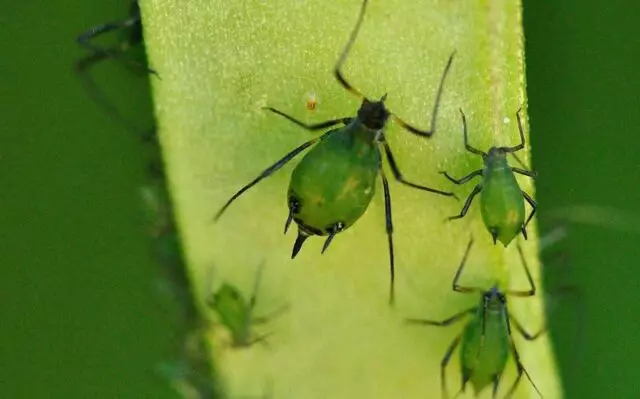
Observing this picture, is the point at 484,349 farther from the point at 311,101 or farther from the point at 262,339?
the point at 311,101

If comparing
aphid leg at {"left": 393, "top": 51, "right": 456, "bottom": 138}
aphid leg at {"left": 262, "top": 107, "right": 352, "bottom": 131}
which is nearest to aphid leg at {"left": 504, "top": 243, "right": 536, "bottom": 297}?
aphid leg at {"left": 393, "top": 51, "right": 456, "bottom": 138}

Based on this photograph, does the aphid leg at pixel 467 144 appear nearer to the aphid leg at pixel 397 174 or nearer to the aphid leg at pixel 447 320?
the aphid leg at pixel 397 174

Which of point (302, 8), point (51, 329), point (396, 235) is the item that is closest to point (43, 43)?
point (51, 329)

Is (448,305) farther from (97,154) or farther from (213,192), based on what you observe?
(97,154)

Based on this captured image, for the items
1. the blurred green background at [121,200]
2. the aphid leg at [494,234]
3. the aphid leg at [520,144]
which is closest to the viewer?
the aphid leg at [520,144]

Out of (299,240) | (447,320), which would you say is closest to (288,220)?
(299,240)

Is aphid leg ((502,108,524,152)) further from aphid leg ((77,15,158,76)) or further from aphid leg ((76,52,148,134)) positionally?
Answer: aphid leg ((76,52,148,134))

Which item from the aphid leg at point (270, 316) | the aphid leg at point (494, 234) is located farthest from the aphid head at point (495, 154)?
the aphid leg at point (270, 316)

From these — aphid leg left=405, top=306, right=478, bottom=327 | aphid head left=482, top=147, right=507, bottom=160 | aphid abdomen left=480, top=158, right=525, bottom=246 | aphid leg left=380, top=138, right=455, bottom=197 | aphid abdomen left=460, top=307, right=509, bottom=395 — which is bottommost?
aphid abdomen left=460, top=307, right=509, bottom=395
